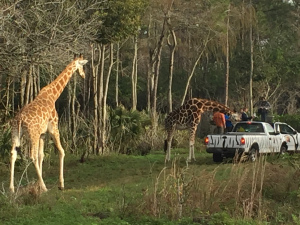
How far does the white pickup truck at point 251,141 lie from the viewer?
1778 centimetres

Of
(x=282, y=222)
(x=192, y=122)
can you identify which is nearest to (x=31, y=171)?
(x=192, y=122)

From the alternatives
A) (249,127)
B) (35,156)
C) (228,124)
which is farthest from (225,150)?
(35,156)

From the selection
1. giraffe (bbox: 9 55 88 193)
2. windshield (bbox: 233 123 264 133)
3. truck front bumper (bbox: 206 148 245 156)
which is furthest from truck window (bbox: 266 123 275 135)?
giraffe (bbox: 9 55 88 193)

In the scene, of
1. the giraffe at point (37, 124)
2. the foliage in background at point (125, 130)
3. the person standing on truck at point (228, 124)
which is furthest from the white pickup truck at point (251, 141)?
the giraffe at point (37, 124)

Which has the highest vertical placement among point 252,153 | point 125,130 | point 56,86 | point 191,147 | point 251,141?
point 56,86

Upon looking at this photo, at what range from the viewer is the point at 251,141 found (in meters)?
17.9

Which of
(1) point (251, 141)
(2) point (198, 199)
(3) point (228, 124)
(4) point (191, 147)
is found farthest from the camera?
(3) point (228, 124)

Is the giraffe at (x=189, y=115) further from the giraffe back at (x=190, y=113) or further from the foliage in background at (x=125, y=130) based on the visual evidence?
the foliage in background at (x=125, y=130)

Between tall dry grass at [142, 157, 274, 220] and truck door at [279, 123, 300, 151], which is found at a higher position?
truck door at [279, 123, 300, 151]

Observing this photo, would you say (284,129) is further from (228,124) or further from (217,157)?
(217,157)

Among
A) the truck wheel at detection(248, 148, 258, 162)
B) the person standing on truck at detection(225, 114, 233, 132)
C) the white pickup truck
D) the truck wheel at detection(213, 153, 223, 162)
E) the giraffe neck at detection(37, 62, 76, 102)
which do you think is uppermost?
the giraffe neck at detection(37, 62, 76, 102)

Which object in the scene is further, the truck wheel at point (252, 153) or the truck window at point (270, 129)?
the truck window at point (270, 129)

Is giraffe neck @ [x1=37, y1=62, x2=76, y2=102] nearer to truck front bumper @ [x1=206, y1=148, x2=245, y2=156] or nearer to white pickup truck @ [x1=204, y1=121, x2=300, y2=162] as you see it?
white pickup truck @ [x1=204, y1=121, x2=300, y2=162]

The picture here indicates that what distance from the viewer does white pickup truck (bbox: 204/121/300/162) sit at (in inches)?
700
